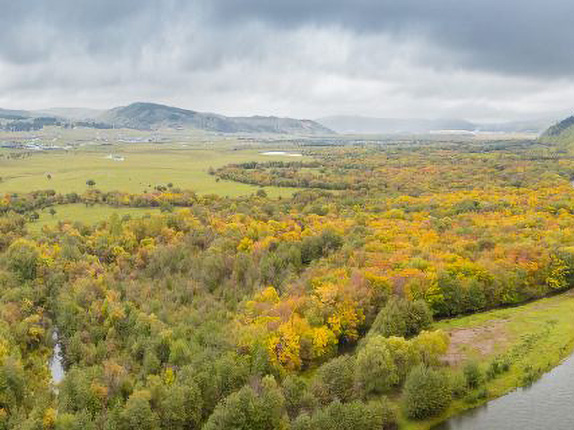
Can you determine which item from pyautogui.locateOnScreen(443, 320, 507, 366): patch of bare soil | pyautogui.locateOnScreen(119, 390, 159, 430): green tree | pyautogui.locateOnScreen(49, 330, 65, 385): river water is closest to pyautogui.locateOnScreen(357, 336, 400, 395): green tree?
pyautogui.locateOnScreen(443, 320, 507, 366): patch of bare soil

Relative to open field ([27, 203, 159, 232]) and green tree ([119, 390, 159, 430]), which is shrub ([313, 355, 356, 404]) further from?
open field ([27, 203, 159, 232])

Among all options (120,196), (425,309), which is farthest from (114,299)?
(120,196)

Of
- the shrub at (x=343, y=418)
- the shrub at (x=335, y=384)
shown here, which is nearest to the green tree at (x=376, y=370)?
the shrub at (x=335, y=384)

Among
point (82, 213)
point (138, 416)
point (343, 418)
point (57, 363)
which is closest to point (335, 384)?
point (343, 418)

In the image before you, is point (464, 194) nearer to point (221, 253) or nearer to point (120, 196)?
point (221, 253)

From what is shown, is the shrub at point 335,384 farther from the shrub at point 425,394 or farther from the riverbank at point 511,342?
the riverbank at point 511,342

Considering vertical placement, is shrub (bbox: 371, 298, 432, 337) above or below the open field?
below
